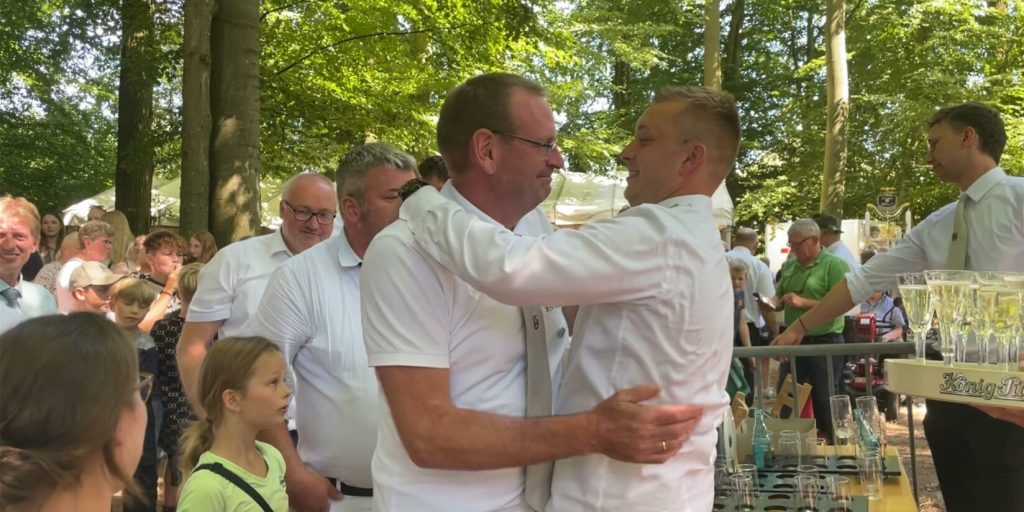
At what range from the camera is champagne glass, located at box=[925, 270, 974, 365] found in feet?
8.68

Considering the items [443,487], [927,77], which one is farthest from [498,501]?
[927,77]

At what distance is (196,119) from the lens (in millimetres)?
8352

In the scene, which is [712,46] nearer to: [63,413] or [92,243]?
[92,243]

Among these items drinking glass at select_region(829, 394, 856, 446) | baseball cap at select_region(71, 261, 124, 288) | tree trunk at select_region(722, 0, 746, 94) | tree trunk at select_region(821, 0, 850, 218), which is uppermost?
tree trunk at select_region(722, 0, 746, 94)

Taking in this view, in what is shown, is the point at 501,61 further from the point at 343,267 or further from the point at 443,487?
the point at 443,487

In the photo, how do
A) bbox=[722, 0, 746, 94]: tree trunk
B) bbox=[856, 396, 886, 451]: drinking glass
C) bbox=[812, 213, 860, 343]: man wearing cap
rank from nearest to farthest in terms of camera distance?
bbox=[856, 396, 886, 451]: drinking glass → bbox=[812, 213, 860, 343]: man wearing cap → bbox=[722, 0, 746, 94]: tree trunk

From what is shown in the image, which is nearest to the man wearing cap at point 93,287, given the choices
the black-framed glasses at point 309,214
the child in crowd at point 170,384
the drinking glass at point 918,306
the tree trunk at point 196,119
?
the child in crowd at point 170,384

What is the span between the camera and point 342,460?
292 cm

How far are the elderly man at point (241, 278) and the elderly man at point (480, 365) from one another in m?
1.97

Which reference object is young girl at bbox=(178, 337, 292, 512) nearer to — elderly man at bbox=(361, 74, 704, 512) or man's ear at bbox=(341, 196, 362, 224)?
man's ear at bbox=(341, 196, 362, 224)

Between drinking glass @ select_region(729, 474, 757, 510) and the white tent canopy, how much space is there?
10319mm

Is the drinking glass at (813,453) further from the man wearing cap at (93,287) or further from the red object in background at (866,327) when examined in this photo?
the red object in background at (866,327)

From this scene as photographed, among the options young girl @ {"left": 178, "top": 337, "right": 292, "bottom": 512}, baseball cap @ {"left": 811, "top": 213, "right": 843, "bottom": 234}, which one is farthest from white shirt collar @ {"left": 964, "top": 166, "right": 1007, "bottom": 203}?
baseball cap @ {"left": 811, "top": 213, "right": 843, "bottom": 234}

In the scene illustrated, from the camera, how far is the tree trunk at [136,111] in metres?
10.3
